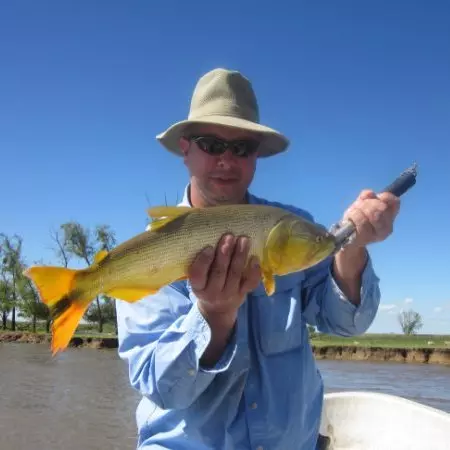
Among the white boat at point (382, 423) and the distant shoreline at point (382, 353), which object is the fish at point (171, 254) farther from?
the distant shoreline at point (382, 353)

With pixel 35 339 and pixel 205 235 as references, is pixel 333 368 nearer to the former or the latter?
pixel 205 235

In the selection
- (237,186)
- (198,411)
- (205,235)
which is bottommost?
(198,411)

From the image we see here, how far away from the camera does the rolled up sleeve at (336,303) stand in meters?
2.93

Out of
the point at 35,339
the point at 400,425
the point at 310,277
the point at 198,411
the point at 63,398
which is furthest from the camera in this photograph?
the point at 35,339

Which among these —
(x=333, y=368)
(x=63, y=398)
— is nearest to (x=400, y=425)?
(x=63, y=398)

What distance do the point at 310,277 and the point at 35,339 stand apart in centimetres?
4977

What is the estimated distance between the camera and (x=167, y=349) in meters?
2.65

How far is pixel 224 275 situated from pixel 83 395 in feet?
56.1

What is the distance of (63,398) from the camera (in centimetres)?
1720

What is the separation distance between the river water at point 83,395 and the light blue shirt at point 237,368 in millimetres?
9155

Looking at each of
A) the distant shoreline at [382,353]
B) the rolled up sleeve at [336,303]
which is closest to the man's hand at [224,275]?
the rolled up sleeve at [336,303]

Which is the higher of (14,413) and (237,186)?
(237,186)

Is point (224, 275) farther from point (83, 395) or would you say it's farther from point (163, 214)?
point (83, 395)

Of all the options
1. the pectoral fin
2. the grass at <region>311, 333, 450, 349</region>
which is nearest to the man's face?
the pectoral fin
